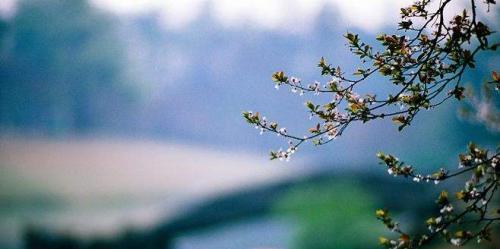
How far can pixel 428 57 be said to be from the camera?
4926 millimetres

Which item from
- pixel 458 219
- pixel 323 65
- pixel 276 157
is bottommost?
pixel 458 219

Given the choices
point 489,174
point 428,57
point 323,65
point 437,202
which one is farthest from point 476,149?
point 323,65

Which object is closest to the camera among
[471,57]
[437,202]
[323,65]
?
[471,57]

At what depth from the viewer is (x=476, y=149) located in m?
4.88

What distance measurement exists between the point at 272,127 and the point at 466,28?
194cm

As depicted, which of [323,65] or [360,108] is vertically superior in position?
[323,65]

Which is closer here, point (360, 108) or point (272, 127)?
point (360, 108)

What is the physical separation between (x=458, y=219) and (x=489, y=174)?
50 centimetres

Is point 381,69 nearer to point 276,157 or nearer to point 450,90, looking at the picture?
point 450,90

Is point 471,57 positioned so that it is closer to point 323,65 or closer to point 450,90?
point 450,90

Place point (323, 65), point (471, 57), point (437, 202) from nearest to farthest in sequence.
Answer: point (471, 57) < point (437, 202) < point (323, 65)

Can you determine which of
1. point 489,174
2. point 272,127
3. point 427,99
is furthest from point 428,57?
point 272,127

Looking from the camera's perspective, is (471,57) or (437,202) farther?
(437,202)

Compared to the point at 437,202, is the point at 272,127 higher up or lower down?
higher up
